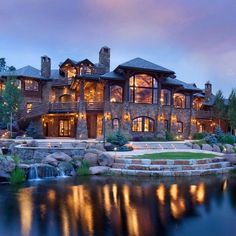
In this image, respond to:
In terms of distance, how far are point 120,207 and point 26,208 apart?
388 cm

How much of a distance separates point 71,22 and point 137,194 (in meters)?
46.3

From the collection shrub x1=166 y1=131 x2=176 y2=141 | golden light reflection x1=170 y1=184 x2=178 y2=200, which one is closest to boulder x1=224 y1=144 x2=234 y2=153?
shrub x1=166 y1=131 x2=176 y2=141

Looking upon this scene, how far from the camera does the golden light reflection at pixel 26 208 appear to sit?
9.95m

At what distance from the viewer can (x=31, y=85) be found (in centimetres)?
3738

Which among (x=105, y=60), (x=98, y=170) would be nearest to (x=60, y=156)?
(x=98, y=170)

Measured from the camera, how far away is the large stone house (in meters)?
31.9

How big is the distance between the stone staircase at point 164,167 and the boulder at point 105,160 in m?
0.31

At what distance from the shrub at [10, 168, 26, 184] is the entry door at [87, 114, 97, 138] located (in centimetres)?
1552

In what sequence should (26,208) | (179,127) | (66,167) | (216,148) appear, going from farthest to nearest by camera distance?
(179,127) → (216,148) → (66,167) → (26,208)

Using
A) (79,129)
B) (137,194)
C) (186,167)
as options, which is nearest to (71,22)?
(79,129)

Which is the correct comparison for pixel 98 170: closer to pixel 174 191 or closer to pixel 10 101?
pixel 174 191

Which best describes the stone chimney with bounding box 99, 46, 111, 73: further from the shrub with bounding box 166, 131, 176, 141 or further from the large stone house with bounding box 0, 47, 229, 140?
the shrub with bounding box 166, 131, 176, 141

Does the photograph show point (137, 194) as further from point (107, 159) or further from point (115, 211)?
point (107, 159)

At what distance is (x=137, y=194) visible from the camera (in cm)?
1457
